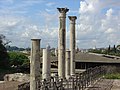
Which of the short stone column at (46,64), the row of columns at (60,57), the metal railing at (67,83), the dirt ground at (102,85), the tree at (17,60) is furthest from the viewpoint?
the tree at (17,60)

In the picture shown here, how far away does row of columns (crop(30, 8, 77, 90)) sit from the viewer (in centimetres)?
1591

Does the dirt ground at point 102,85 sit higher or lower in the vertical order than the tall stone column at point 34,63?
lower

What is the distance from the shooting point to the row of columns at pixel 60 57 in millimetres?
15914

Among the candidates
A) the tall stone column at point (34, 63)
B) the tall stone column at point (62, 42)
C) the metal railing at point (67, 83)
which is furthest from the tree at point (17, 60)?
the tall stone column at point (34, 63)

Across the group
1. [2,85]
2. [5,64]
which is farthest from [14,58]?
[2,85]


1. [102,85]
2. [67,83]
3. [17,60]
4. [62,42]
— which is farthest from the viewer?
[17,60]

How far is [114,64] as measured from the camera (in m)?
46.2

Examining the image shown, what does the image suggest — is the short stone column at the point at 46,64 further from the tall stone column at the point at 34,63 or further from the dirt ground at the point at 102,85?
the dirt ground at the point at 102,85

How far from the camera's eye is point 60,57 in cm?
2444

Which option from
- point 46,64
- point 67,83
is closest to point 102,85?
point 67,83

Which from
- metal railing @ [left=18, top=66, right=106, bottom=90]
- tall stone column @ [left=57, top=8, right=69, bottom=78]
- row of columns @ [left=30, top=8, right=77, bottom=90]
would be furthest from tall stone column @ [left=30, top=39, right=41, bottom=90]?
tall stone column @ [left=57, top=8, right=69, bottom=78]

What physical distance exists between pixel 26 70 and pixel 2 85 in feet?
97.4

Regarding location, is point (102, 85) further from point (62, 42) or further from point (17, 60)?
point (17, 60)

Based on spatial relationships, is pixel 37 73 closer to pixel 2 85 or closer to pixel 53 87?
pixel 53 87
